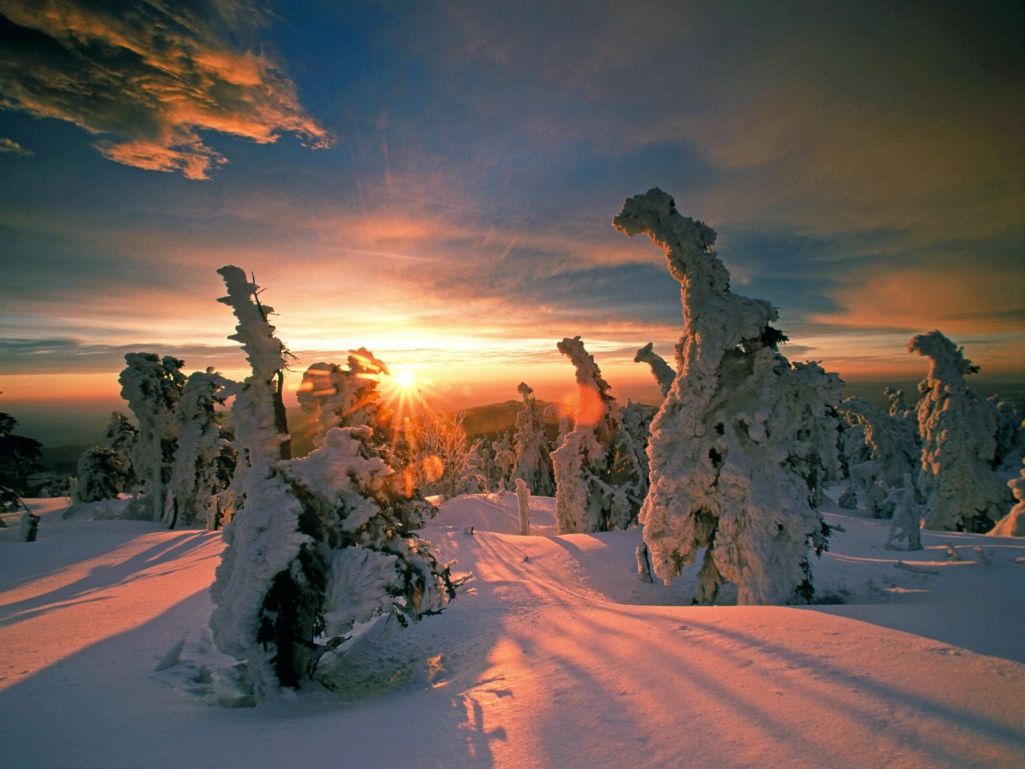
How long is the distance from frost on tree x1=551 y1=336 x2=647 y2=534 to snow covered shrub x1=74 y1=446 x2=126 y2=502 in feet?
107

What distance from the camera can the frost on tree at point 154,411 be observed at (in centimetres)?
2398

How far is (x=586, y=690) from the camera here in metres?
4.59

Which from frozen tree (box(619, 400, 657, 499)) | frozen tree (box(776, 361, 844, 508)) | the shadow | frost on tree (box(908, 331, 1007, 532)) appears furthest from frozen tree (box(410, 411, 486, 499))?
frost on tree (box(908, 331, 1007, 532))

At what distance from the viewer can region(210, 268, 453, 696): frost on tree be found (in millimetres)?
5598

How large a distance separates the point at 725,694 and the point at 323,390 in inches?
542

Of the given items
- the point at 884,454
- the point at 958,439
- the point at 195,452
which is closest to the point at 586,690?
the point at 958,439

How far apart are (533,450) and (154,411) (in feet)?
87.3

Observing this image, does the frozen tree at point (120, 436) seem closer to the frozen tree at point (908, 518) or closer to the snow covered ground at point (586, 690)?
the snow covered ground at point (586, 690)

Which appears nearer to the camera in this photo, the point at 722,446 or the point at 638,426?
the point at 722,446

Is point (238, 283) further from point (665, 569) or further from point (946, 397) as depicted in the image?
point (946, 397)

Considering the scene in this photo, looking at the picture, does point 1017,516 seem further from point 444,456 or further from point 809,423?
point 444,456

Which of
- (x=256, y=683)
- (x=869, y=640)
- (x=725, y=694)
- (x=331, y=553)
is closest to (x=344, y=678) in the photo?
(x=256, y=683)

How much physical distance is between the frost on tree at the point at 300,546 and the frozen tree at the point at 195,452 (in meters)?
21.1

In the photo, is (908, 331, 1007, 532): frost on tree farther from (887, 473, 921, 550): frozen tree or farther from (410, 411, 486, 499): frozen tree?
(410, 411, 486, 499): frozen tree
